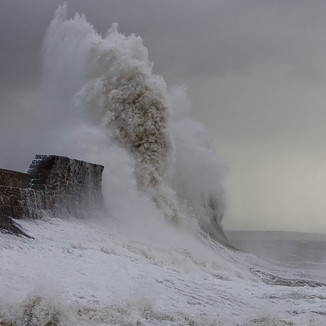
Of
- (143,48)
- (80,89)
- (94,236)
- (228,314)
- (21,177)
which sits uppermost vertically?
(143,48)

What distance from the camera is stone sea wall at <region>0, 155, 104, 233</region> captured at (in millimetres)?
12133

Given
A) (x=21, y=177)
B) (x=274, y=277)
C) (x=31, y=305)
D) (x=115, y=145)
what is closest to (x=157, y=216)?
(x=115, y=145)

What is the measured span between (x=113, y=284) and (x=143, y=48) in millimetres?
15665

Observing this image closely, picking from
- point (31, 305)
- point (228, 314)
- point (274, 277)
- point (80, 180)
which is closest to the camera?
point (31, 305)

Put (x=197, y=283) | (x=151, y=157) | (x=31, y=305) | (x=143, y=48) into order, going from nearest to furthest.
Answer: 1. (x=31, y=305)
2. (x=197, y=283)
3. (x=151, y=157)
4. (x=143, y=48)

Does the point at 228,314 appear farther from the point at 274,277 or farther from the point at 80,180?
the point at 274,277

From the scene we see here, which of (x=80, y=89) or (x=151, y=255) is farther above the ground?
(x=80, y=89)

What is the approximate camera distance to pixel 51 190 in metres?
14.0

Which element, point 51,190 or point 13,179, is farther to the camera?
point 51,190

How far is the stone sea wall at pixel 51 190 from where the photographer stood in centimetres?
1213

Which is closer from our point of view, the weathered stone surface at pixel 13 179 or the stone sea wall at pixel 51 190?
the stone sea wall at pixel 51 190

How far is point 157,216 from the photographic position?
66.2 feet

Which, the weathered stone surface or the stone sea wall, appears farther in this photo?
the weathered stone surface

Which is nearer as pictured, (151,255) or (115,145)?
(151,255)
